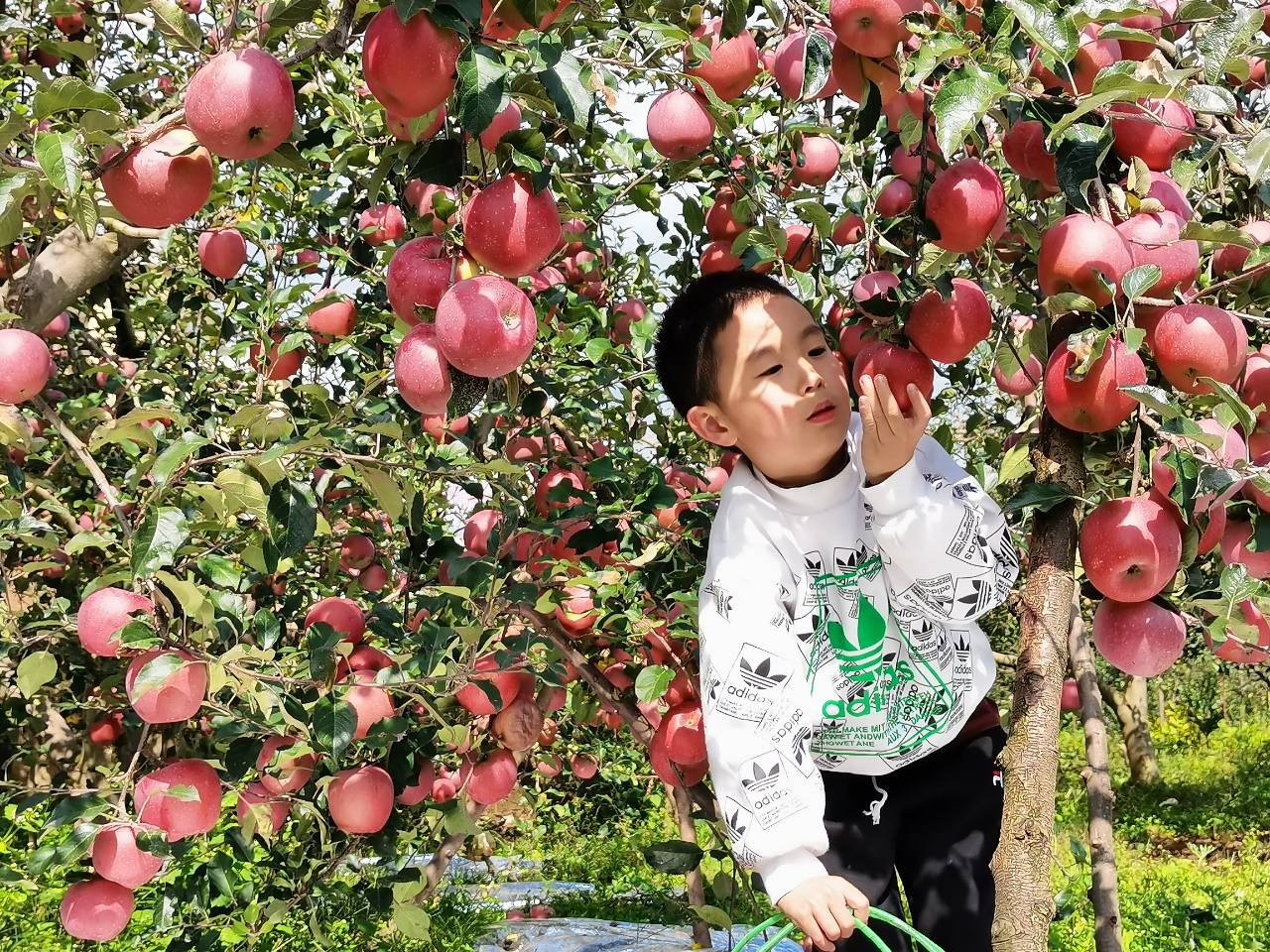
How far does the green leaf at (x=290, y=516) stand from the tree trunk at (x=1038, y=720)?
29.3 inches

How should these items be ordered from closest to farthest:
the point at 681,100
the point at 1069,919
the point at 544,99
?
the point at 544,99 → the point at 681,100 → the point at 1069,919

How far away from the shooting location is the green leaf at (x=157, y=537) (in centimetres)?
117

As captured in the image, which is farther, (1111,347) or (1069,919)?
(1069,919)

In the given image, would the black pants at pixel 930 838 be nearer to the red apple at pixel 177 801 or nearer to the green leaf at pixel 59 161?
the red apple at pixel 177 801

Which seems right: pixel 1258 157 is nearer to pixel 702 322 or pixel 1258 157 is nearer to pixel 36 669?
pixel 702 322

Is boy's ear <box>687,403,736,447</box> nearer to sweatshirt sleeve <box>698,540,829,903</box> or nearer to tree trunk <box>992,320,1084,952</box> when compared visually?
sweatshirt sleeve <box>698,540,829,903</box>

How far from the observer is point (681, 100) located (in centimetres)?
147

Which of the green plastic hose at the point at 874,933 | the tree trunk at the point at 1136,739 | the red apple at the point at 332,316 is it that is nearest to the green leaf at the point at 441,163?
the green plastic hose at the point at 874,933

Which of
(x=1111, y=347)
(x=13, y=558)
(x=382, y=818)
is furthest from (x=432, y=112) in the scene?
(x=13, y=558)

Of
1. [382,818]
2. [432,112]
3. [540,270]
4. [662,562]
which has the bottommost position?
[382,818]

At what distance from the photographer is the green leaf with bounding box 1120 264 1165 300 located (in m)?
0.97

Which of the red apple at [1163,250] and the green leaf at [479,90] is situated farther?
the red apple at [1163,250]

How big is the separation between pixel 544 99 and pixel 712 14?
880 mm

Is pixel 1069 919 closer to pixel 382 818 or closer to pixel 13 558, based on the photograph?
pixel 382 818
